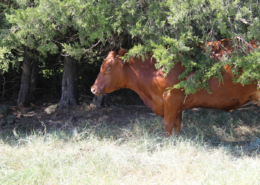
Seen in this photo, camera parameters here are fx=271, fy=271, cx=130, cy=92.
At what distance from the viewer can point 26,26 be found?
14.4ft

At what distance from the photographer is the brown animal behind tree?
4.36 meters

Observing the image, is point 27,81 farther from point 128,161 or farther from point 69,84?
point 128,161

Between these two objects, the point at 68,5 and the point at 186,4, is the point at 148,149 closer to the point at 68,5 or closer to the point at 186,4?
the point at 186,4

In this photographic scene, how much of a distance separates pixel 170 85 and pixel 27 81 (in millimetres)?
5220

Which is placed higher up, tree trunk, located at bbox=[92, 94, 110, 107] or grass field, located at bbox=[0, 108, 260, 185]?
tree trunk, located at bbox=[92, 94, 110, 107]

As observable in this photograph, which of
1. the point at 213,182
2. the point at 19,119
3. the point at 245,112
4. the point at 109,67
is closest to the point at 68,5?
the point at 109,67

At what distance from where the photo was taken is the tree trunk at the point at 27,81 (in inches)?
314

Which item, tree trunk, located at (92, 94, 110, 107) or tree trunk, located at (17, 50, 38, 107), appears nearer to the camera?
tree trunk, located at (92, 94, 110, 107)

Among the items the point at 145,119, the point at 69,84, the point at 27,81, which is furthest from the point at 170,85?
the point at 27,81

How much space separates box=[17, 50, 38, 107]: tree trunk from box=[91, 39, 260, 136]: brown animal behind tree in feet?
13.4

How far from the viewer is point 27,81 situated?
8.07 meters

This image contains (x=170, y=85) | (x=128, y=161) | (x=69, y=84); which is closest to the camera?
(x=128, y=161)

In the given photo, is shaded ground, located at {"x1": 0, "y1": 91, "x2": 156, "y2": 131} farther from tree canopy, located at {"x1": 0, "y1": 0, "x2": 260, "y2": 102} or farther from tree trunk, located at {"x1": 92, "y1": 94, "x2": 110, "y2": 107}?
tree canopy, located at {"x1": 0, "y1": 0, "x2": 260, "y2": 102}

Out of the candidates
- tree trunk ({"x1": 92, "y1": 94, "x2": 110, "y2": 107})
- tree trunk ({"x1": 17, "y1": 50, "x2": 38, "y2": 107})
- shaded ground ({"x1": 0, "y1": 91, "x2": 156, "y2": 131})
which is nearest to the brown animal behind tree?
shaded ground ({"x1": 0, "y1": 91, "x2": 156, "y2": 131})
